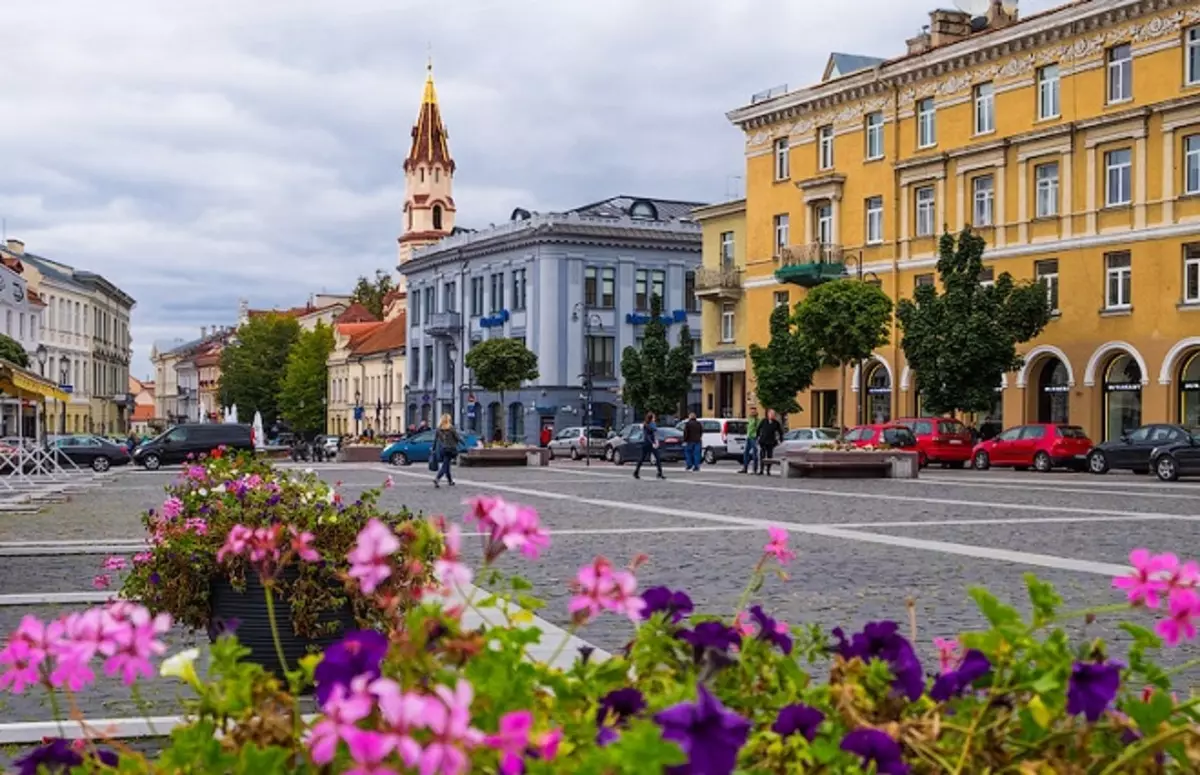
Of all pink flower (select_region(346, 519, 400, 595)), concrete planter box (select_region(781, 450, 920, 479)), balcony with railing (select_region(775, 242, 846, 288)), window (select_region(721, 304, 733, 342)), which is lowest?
concrete planter box (select_region(781, 450, 920, 479))

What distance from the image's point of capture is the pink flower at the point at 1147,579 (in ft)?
9.04

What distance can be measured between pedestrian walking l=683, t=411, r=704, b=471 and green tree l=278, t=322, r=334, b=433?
271ft

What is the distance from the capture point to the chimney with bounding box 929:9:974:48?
169 feet

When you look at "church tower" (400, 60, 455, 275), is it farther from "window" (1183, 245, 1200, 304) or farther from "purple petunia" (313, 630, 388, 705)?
"purple petunia" (313, 630, 388, 705)

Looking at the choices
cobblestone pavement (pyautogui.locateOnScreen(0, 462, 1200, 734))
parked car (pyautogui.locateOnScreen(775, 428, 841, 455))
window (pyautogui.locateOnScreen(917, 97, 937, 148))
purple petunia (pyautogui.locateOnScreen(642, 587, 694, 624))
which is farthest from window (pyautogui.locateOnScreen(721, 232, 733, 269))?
purple petunia (pyautogui.locateOnScreen(642, 587, 694, 624))

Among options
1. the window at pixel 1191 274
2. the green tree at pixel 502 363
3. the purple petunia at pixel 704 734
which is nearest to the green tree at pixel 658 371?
the green tree at pixel 502 363

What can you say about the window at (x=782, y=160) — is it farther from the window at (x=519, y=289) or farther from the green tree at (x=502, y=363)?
the window at (x=519, y=289)

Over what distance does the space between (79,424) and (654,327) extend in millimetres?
54225

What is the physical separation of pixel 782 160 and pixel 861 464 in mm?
25518

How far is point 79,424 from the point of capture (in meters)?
103

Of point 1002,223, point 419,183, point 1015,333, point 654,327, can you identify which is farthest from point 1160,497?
point 419,183

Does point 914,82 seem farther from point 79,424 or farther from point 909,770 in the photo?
point 79,424

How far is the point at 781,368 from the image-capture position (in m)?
53.2

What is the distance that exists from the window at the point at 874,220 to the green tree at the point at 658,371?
1455 centimetres
